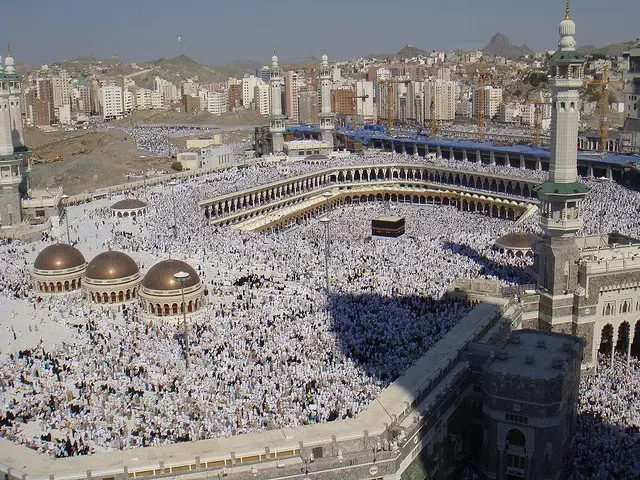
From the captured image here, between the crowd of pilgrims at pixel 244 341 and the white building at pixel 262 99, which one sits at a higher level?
the white building at pixel 262 99

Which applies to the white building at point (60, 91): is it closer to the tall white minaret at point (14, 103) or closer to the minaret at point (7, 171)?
A: the tall white minaret at point (14, 103)

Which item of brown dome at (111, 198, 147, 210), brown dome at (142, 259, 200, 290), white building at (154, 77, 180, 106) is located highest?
white building at (154, 77, 180, 106)

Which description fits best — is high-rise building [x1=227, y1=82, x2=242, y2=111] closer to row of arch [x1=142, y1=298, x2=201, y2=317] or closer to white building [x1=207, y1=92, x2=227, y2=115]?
white building [x1=207, y1=92, x2=227, y2=115]

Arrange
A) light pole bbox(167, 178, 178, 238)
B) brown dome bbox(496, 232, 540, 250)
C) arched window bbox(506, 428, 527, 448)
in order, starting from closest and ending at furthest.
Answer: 1. arched window bbox(506, 428, 527, 448)
2. brown dome bbox(496, 232, 540, 250)
3. light pole bbox(167, 178, 178, 238)

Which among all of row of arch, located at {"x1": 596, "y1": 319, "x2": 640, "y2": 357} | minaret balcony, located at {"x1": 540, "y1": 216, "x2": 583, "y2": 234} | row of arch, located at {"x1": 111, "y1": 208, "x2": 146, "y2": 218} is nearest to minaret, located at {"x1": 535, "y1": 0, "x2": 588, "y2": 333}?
minaret balcony, located at {"x1": 540, "y1": 216, "x2": 583, "y2": 234}

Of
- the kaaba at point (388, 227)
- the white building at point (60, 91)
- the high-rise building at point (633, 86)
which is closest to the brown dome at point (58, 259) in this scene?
the kaaba at point (388, 227)

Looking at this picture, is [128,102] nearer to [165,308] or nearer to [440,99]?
[440,99]
